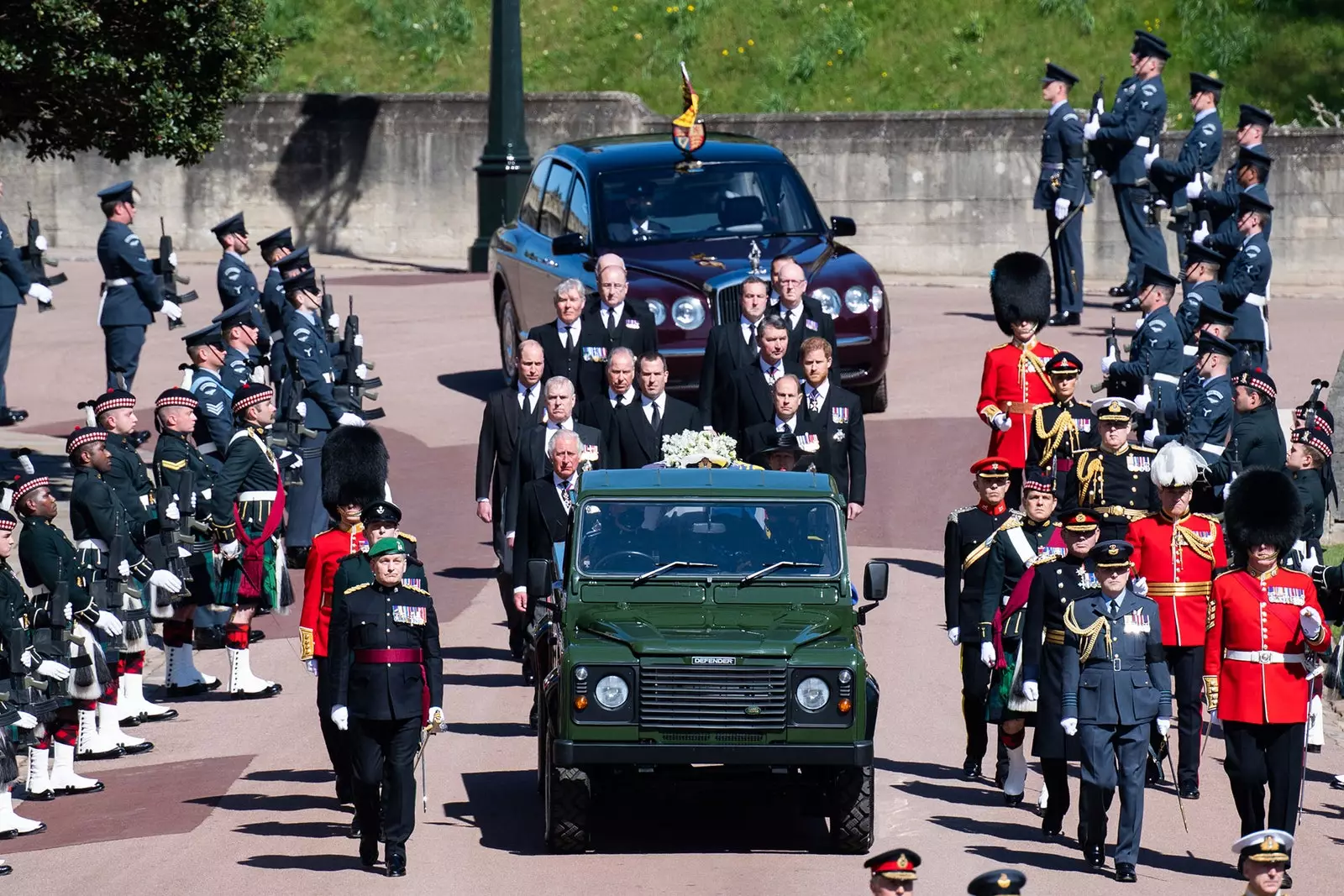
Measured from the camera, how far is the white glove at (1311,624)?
35.1 feet

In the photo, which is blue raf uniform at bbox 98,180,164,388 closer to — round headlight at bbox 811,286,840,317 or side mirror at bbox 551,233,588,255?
side mirror at bbox 551,233,588,255

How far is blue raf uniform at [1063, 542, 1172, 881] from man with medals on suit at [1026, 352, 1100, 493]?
346 centimetres

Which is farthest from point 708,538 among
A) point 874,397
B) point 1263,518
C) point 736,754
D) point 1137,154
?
point 1137,154

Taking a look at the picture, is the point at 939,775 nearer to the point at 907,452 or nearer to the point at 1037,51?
the point at 907,452

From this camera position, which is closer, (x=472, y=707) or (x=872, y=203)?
(x=472, y=707)

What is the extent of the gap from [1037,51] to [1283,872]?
24278 mm

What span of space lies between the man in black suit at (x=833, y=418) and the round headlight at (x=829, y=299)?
4.27 m

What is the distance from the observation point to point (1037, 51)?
3125cm

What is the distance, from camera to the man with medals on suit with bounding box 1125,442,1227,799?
1195 centimetres

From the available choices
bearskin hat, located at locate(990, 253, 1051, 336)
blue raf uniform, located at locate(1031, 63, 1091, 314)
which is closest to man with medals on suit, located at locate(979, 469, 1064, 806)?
bearskin hat, located at locate(990, 253, 1051, 336)

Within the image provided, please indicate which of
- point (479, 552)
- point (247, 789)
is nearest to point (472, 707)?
point (247, 789)

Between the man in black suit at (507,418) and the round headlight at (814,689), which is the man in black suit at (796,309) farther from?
the round headlight at (814,689)

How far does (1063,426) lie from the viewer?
1451 centimetres

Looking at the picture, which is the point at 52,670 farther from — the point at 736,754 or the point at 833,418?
the point at 833,418
